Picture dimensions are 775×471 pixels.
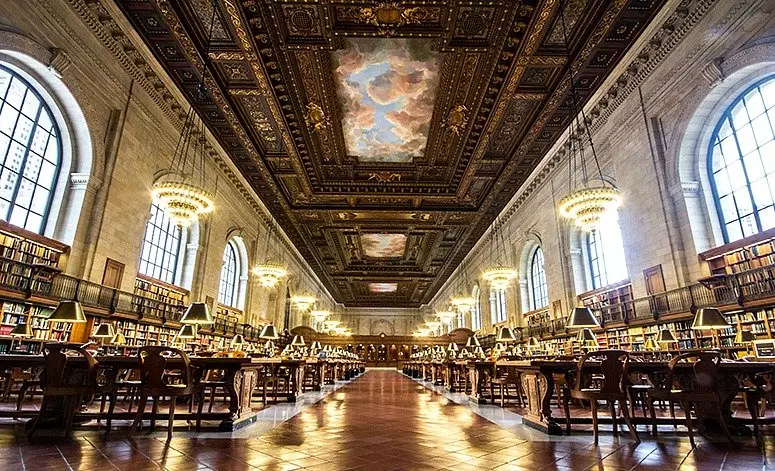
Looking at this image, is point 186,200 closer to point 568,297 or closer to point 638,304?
point 638,304

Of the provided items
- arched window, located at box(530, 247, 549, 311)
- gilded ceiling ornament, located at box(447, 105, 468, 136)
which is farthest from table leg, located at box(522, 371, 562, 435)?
arched window, located at box(530, 247, 549, 311)

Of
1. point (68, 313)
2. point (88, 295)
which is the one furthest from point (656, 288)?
point (88, 295)

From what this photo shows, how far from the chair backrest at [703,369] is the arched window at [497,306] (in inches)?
585

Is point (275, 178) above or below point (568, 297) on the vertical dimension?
above

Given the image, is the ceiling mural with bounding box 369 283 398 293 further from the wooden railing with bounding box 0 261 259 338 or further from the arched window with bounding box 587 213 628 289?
the wooden railing with bounding box 0 261 259 338

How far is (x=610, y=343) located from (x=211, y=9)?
1088 cm

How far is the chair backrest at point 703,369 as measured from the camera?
154 inches

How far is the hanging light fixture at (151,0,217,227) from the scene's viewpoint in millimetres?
7285

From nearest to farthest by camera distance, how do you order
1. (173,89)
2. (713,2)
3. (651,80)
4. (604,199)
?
1. (713,2)
2. (604,199)
3. (651,80)
4. (173,89)

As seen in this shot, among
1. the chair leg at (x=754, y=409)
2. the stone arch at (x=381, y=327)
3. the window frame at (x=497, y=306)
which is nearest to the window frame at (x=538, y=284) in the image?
the window frame at (x=497, y=306)

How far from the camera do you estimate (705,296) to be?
273 inches

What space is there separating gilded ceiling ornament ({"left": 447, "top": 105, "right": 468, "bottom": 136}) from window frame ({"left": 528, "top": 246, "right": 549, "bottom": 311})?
6121mm

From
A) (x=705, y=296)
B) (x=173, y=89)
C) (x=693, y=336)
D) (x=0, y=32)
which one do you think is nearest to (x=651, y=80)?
(x=705, y=296)

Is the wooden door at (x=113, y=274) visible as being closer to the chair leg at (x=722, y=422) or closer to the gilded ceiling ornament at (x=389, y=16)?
the gilded ceiling ornament at (x=389, y=16)
